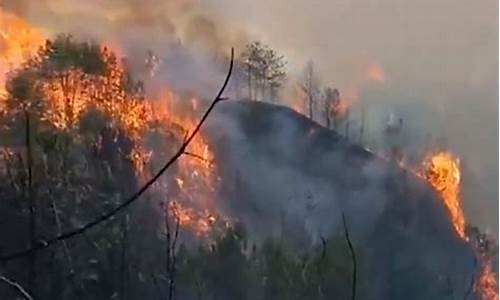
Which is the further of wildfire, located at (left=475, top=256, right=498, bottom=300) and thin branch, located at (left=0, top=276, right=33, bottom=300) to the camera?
wildfire, located at (left=475, top=256, right=498, bottom=300)

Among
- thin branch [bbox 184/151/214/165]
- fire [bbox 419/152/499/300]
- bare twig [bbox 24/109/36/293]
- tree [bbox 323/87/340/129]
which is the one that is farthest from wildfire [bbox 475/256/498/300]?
bare twig [bbox 24/109/36/293]

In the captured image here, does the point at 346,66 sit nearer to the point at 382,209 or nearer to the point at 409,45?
the point at 409,45

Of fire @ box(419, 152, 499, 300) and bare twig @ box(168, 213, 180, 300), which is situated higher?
fire @ box(419, 152, 499, 300)

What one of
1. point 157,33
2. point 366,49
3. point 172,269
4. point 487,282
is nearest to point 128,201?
point 172,269

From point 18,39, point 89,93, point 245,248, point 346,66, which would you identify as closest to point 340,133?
point 346,66

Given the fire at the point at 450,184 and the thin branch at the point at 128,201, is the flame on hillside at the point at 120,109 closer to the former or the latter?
the thin branch at the point at 128,201

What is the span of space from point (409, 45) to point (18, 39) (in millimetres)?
522

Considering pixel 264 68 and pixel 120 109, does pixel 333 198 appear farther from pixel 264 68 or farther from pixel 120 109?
pixel 120 109

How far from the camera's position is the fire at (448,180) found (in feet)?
4.39

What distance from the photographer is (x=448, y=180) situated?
4.40 feet

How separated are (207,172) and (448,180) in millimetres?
328

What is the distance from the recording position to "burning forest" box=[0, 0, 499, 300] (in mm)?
1273

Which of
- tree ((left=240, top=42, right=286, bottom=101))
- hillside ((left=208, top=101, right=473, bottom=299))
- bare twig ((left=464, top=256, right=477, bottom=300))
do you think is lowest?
bare twig ((left=464, top=256, right=477, bottom=300))

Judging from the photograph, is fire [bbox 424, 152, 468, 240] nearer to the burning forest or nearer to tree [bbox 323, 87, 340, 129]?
the burning forest
